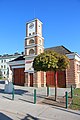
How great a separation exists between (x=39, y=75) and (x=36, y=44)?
476 cm

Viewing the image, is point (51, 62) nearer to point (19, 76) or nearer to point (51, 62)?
point (51, 62)

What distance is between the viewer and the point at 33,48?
26.7m

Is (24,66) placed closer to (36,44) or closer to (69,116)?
(36,44)

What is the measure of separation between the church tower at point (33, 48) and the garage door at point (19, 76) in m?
1.85

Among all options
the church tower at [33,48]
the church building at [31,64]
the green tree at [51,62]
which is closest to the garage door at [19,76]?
the church building at [31,64]

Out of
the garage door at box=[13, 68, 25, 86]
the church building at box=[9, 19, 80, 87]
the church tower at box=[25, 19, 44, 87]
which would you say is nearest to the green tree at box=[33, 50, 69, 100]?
the church building at box=[9, 19, 80, 87]

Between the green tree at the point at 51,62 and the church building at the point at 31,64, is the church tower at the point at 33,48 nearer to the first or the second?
the church building at the point at 31,64

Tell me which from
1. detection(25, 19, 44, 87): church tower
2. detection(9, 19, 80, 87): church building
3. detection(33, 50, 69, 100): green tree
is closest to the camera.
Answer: detection(33, 50, 69, 100): green tree

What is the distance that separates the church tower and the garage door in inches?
72.8

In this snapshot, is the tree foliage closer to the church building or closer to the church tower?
the church building

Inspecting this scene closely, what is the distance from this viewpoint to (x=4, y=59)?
74.2m

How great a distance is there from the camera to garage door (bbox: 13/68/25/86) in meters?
29.3

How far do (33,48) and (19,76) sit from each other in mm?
6129

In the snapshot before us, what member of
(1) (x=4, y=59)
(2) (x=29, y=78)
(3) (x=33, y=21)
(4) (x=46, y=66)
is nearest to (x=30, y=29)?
(3) (x=33, y=21)
